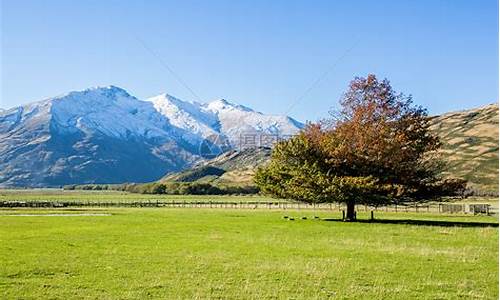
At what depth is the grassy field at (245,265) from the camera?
21688 millimetres

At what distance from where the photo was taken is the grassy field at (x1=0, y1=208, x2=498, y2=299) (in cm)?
2169

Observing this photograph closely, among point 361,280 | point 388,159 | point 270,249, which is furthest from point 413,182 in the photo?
point 361,280

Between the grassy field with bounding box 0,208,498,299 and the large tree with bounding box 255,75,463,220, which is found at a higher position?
the large tree with bounding box 255,75,463,220

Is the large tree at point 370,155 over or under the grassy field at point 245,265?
over

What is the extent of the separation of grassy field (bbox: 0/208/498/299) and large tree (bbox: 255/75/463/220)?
1659 centimetres

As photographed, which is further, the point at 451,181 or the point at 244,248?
the point at 451,181

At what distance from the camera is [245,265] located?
28031mm

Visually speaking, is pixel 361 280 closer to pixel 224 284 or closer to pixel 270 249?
pixel 224 284

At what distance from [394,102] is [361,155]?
659 cm

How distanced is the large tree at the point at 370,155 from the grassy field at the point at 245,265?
653 inches

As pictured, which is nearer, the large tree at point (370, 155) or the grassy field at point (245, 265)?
the grassy field at point (245, 265)

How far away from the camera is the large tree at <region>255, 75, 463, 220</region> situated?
6194cm

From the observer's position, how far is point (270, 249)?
115 feet

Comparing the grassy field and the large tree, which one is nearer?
the grassy field
